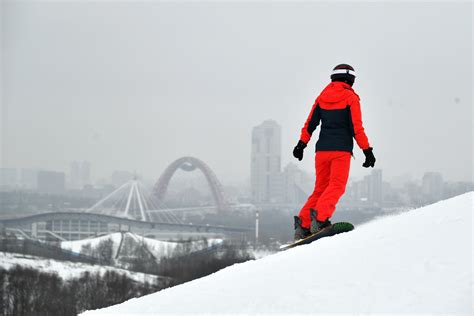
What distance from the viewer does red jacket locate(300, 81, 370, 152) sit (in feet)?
24.7

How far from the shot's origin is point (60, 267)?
306 ft

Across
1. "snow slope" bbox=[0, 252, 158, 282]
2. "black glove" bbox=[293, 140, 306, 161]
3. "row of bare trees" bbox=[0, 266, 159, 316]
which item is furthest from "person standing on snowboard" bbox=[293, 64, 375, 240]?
"snow slope" bbox=[0, 252, 158, 282]

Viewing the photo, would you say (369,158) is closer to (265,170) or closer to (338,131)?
(338,131)

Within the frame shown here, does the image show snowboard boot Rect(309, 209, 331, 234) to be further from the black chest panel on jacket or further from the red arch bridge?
the red arch bridge

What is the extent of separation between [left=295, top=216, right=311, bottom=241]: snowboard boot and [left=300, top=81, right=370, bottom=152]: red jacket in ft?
3.23

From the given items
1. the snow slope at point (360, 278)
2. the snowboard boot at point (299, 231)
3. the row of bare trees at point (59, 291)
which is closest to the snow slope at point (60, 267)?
the row of bare trees at point (59, 291)

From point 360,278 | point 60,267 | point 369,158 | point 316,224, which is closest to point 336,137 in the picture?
point 369,158

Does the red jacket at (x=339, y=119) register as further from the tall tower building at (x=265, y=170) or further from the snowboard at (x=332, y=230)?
the tall tower building at (x=265, y=170)

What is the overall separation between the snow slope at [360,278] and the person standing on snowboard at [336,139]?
4.16 ft

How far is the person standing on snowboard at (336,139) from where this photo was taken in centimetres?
760

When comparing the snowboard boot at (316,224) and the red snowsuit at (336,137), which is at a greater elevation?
the red snowsuit at (336,137)

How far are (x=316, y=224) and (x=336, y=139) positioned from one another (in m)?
1.04

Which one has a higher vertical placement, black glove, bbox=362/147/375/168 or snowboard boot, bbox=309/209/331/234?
black glove, bbox=362/147/375/168

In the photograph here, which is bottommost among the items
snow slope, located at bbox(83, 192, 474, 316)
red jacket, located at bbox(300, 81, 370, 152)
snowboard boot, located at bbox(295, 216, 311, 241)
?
snow slope, located at bbox(83, 192, 474, 316)
